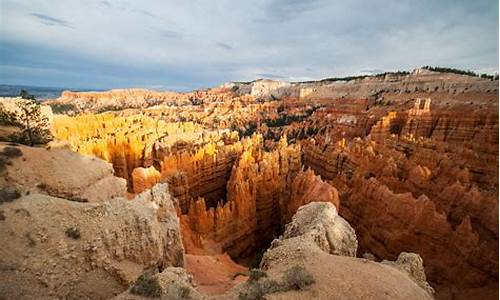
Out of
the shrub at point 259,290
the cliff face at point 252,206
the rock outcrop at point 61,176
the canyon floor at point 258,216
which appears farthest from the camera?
the cliff face at point 252,206

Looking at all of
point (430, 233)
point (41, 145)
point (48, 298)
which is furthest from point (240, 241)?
point (48, 298)

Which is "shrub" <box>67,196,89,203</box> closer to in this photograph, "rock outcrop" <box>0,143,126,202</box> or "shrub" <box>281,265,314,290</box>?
"rock outcrop" <box>0,143,126,202</box>

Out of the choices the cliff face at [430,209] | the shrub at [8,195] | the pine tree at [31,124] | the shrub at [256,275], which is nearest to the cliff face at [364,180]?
the cliff face at [430,209]

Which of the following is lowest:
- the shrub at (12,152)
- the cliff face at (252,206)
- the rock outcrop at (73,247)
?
the cliff face at (252,206)

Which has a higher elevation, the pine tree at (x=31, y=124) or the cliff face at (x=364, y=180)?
the pine tree at (x=31, y=124)

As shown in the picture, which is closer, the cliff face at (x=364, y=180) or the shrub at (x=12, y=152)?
the shrub at (x=12, y=152)

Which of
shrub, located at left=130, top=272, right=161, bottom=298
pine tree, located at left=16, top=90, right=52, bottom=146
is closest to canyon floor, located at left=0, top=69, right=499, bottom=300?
shrub, located at left=130, top=272, right=161, bottom=298

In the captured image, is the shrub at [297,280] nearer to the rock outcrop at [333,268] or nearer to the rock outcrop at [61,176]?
the rock outcrop at [333,268]
